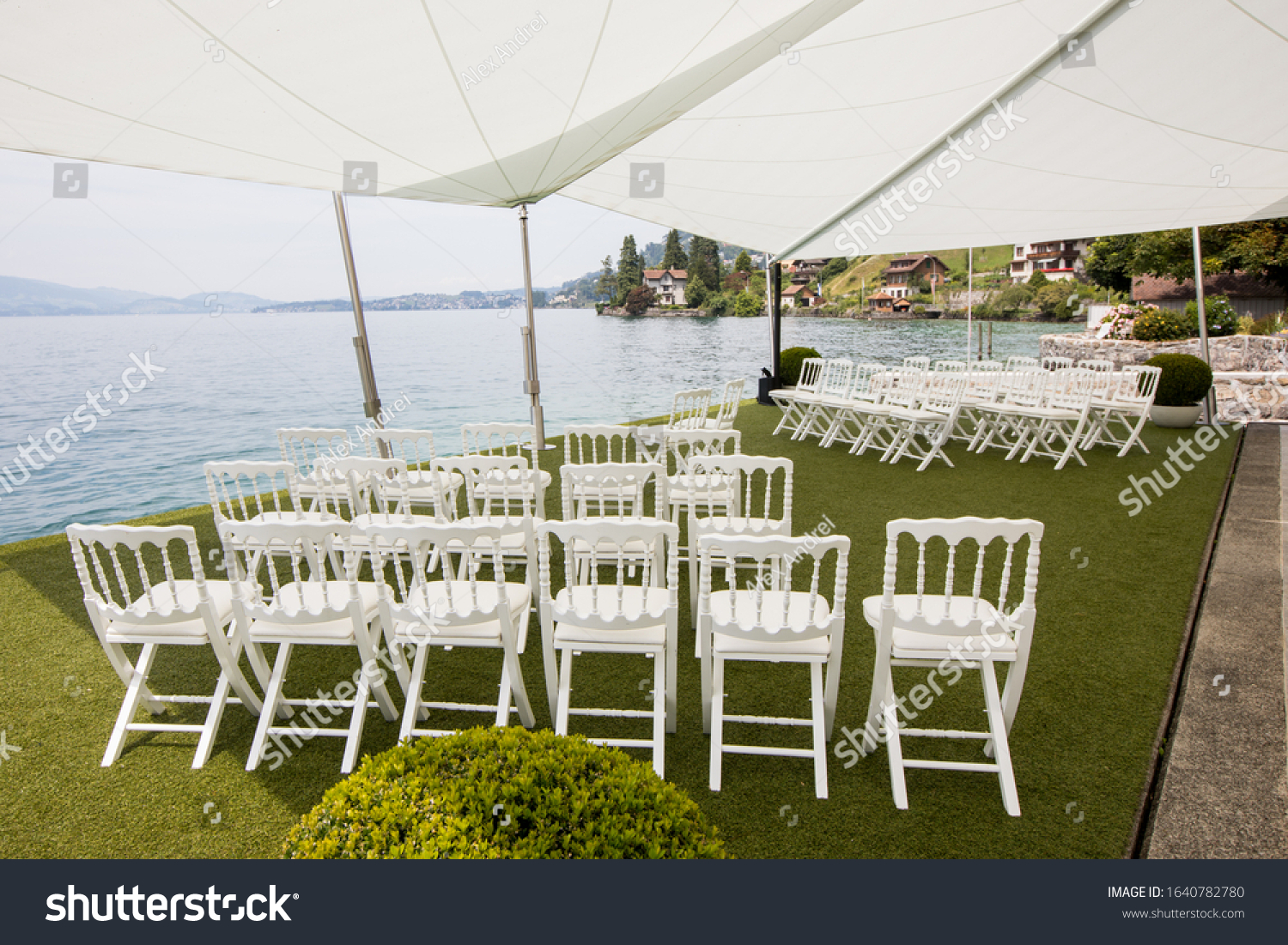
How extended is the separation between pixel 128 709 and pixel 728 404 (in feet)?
21.6

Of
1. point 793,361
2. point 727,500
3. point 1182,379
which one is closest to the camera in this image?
point 727,500

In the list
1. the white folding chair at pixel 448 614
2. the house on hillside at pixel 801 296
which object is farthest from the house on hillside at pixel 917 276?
the white folding chair at pixel 448 614

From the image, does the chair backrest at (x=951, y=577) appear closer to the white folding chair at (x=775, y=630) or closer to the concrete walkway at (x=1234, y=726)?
the white folding chair at (x=775, y=630)

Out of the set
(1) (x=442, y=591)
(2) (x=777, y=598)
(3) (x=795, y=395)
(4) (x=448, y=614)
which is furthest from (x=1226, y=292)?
(4) (x=448, y=614)

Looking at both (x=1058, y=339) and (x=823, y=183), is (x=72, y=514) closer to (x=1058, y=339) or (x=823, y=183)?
(x=823, y=183)

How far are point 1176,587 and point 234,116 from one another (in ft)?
22.9

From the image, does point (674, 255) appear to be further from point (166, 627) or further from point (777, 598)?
point (166, 627)

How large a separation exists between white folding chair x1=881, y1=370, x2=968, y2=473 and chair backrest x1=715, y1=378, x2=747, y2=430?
1959 mm

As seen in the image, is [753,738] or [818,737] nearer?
[818,737]

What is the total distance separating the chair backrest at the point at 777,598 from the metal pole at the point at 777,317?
10.6m

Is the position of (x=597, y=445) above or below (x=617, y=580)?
below

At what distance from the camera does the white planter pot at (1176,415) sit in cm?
1025

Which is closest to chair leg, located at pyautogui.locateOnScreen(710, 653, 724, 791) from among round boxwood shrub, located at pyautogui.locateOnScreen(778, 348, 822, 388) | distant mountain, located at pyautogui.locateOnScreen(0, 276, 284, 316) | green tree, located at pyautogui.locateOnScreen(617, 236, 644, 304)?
distant mountain, located at pyautogui.locateOnScreen(0, 276, 284, 316)

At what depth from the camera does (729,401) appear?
27.8 feet
